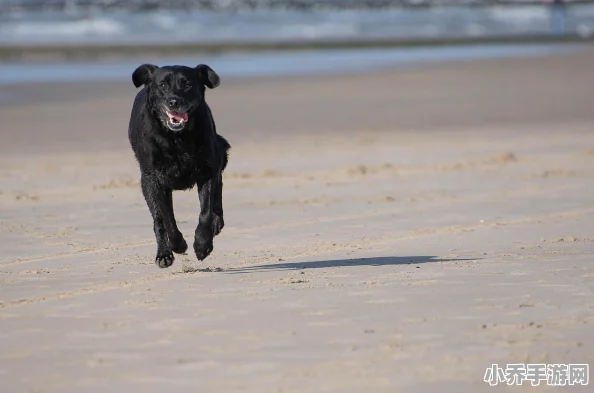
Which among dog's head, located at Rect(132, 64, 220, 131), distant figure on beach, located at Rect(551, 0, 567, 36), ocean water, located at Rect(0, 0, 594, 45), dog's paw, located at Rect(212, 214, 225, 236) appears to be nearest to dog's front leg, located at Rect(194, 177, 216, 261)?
dog's paw, located at Rect(212, 214, 225, 236)

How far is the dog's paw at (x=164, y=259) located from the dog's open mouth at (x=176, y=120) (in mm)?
679

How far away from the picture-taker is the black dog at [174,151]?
7211 millimetres

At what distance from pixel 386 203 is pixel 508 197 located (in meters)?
0.93

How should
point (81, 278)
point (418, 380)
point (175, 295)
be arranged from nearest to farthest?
point (418, 380) < point (175, 295) < point (81, 278)

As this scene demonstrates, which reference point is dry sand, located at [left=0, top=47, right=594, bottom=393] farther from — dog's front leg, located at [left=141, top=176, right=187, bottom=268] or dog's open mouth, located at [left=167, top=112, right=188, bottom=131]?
dog's open mouth, located at [left=167, top=112, right=188, bottom=131]

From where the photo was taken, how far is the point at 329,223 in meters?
8.79

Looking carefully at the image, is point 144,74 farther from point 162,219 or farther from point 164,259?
point 164,259

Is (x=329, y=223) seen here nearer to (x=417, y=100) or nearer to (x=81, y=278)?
(x=81, y=278)

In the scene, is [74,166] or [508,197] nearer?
[508,197]

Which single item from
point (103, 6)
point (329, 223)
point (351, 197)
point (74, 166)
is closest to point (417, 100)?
point (74, 166)

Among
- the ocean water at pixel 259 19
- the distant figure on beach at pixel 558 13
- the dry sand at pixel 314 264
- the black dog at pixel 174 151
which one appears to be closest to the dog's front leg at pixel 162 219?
the black dog at pixel 174 151

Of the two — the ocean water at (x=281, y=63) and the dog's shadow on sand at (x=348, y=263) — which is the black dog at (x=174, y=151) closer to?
the dog's shadow on sand at (x=348, y=263)

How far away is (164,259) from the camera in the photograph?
7.16 meters

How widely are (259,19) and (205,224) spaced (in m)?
60.5
